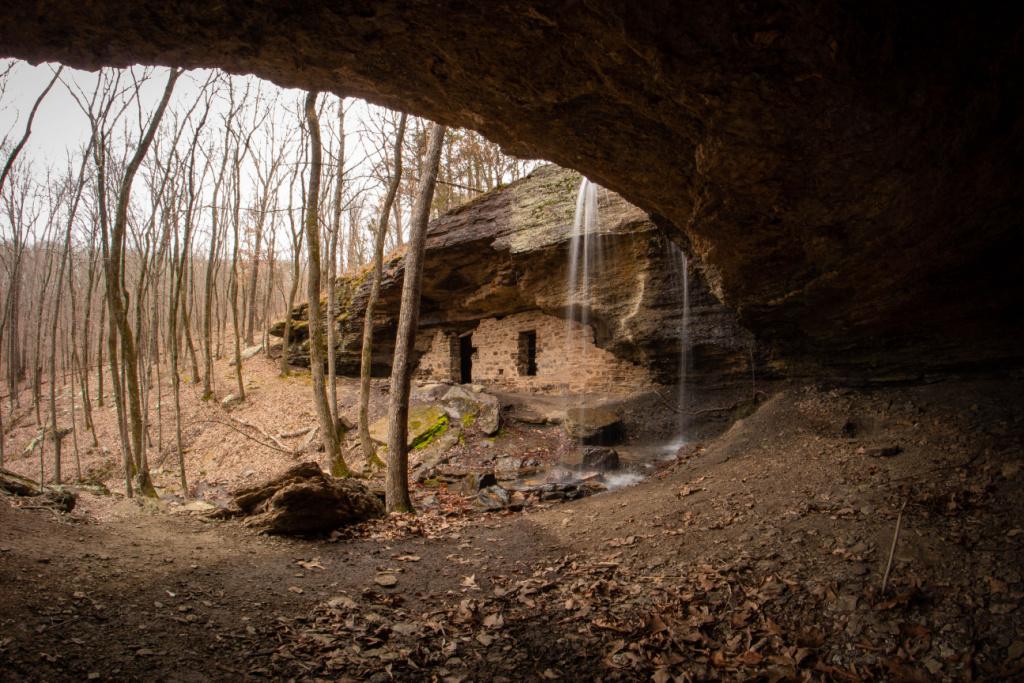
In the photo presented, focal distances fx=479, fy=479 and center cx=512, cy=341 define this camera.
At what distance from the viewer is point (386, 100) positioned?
3.77 metres

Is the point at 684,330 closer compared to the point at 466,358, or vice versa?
the point at 684,330

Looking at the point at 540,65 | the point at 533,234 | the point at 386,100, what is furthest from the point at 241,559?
the point at 533,234

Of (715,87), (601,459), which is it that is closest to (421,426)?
(601,459)

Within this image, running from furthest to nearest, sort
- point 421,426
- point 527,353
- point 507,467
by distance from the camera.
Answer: point 527,353 < point 421,426 < point 507,467

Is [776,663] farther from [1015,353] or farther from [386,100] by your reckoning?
[1015,353]

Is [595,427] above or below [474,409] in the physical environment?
below

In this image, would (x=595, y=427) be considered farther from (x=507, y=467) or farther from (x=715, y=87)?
(x=715, y=87)

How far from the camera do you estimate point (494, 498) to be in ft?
23.9

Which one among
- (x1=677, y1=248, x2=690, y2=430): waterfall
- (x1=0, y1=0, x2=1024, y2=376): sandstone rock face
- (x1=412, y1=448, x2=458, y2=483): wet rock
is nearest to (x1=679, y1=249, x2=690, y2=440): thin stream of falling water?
(x1=677, y1=248, x2=690, y2=430): waterfall

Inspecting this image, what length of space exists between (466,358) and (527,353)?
3.17 meters

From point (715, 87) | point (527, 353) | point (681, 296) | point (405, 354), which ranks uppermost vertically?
point (715, 87)

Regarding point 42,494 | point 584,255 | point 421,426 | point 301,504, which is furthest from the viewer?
point 421,426

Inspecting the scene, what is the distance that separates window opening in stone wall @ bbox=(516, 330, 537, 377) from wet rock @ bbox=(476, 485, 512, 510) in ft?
20.1

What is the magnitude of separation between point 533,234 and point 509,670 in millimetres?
9572
